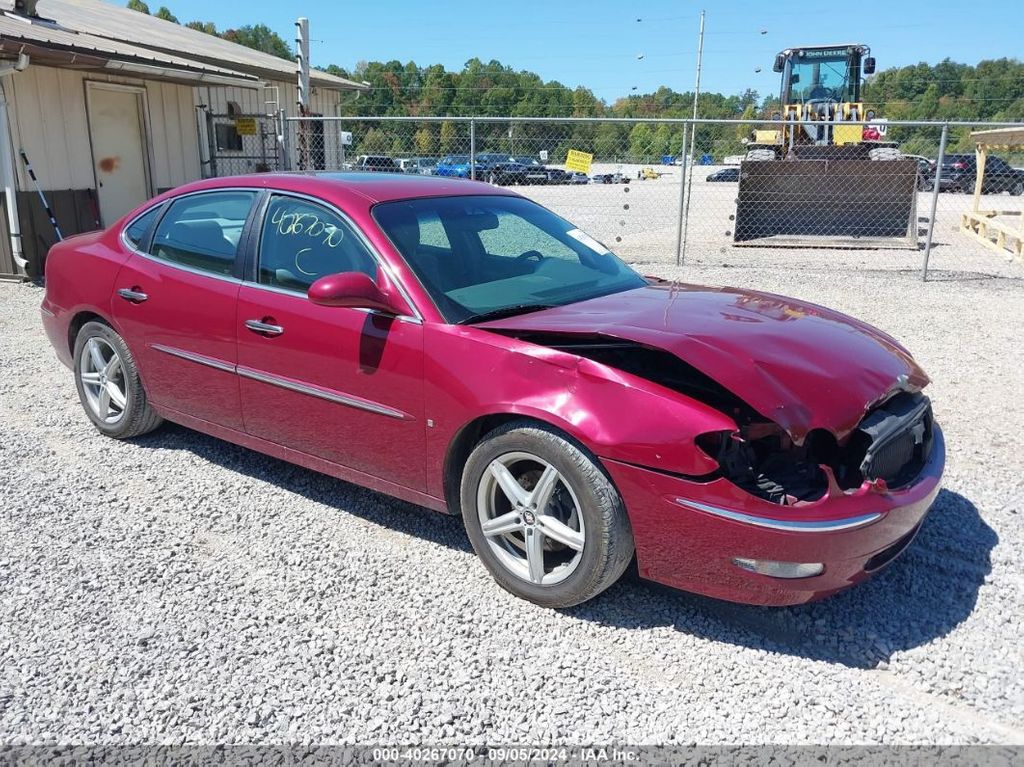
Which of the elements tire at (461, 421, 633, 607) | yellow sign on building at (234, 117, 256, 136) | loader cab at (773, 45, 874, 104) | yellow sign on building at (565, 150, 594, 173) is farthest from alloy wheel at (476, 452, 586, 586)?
loader cab at (773, 45, 874, 104)

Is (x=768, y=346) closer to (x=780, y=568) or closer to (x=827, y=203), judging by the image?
(x=780, y=568)

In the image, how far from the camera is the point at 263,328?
3707mm

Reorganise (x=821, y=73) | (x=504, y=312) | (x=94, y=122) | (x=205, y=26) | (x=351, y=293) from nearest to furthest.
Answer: (x=351, y=293) → (x=504, y=312) → (x=94, y=122) → (x=821, y=73) → (x=205, y=26)

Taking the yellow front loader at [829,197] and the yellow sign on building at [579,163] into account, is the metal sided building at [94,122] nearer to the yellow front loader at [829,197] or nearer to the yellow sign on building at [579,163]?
the yellow sign on building at [579,163]

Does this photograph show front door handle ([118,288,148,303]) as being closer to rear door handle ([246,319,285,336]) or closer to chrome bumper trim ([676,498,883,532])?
rear door handle ([246,319,285,336])

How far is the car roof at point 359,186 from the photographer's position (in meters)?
3.72

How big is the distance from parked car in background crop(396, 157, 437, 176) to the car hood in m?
16.3

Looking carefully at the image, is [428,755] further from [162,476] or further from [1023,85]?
[1023,85]

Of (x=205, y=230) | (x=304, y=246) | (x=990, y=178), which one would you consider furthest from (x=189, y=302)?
(x=990, y=178)

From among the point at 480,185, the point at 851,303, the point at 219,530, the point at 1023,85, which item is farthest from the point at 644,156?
the point at 1023,85

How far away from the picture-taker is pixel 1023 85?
74625mm

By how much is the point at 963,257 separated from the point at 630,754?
13341 mm

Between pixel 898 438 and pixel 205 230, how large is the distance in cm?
343

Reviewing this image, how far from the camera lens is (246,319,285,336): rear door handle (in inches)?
144
